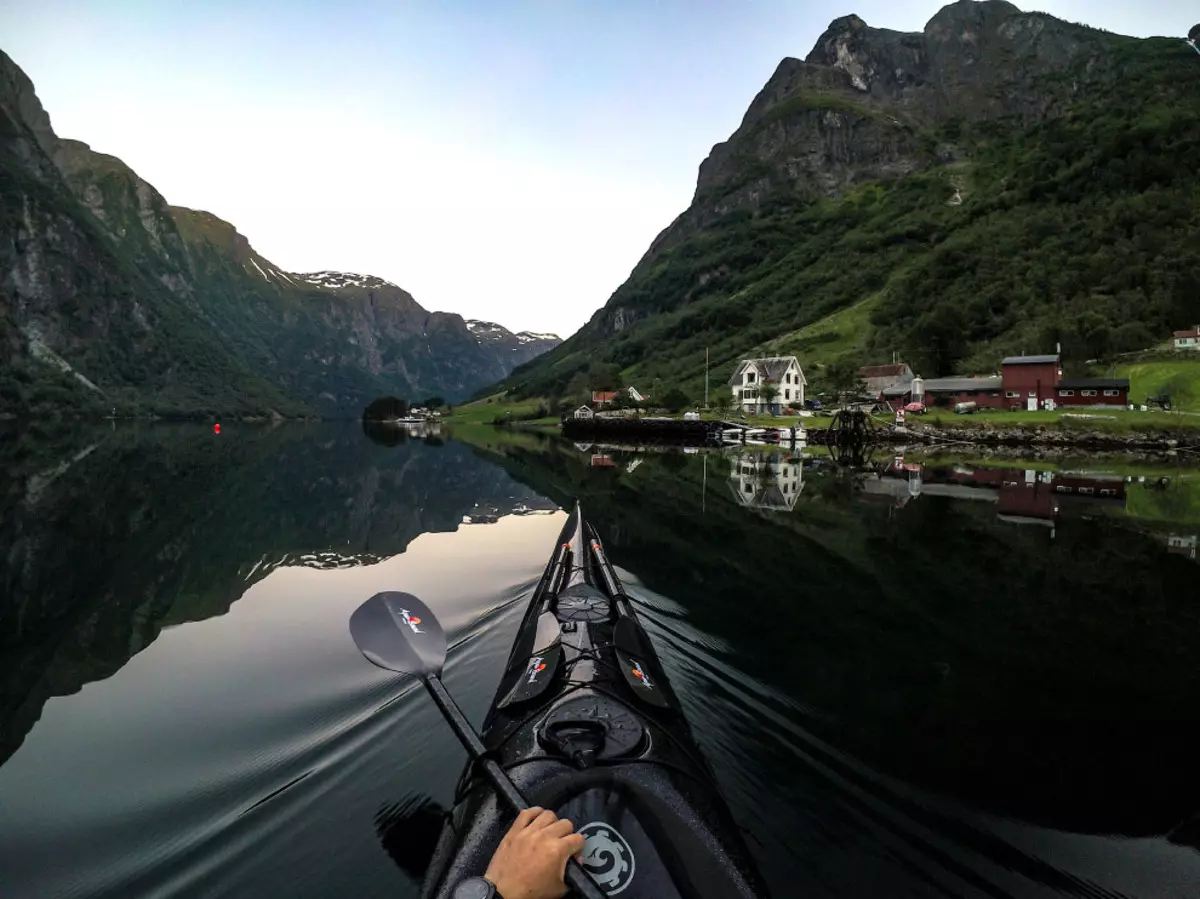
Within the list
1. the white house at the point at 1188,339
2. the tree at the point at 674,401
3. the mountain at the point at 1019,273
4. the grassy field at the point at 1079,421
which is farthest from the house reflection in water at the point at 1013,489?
the tree at the point at 674,401

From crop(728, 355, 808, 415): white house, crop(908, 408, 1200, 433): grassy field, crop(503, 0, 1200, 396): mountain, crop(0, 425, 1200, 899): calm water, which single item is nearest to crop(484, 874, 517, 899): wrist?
crop(0, 425, 1200, 899): calm water

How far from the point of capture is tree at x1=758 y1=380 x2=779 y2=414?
96.3 meters

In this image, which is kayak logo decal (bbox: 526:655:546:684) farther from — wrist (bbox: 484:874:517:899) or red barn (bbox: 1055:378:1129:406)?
red barn (bbox: 1055:378:1129:406)

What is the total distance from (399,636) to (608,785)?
10.3ft

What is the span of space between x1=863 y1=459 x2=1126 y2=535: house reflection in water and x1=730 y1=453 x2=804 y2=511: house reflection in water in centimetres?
348

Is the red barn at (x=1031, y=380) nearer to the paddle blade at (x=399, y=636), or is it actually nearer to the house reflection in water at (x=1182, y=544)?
the house reflection in water at (x=1182, y=544)

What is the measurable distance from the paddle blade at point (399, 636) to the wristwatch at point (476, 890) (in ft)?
10.3

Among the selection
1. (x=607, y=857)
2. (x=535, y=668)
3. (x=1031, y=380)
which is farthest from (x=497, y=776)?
(x=1031, y=380)

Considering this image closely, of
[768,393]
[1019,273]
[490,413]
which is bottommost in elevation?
[490,413]

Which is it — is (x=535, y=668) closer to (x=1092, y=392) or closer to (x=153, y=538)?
(x=153, y=538)

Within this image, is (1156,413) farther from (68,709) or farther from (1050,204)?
(1050,204)

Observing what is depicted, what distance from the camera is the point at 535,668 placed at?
20.2 ft

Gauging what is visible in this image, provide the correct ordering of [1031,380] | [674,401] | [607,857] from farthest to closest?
1. [674,401]
2. [1031,380]
3. [607,857]

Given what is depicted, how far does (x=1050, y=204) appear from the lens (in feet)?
482
